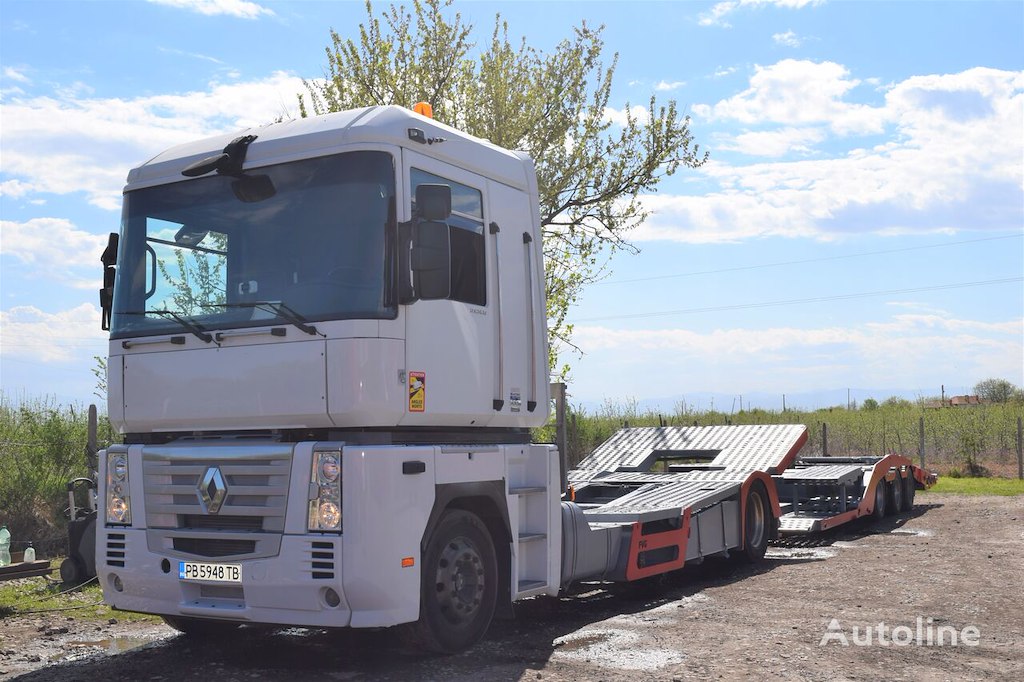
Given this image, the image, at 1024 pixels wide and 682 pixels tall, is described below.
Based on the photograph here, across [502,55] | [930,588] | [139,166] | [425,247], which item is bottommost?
[930,588]

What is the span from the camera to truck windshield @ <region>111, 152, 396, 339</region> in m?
5.99

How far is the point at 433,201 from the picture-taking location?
238 inches

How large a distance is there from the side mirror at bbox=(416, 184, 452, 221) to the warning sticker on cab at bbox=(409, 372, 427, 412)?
0.93m

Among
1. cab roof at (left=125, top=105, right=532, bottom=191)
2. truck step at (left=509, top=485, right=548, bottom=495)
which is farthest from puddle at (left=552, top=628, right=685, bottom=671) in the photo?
cab roof at (left=125, top=105, right=532, bottom=191)

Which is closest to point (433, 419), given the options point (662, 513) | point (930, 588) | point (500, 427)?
point (500, 427)

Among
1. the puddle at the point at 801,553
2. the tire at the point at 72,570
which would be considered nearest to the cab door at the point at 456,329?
the tire at the point at 72,570

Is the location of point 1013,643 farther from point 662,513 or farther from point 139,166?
point 139,166

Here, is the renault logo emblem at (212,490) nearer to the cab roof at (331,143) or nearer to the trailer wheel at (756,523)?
the cab roof at (331,143)

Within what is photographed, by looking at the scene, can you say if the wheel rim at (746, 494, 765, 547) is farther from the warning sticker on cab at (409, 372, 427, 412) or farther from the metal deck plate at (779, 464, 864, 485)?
the warning sticker on cab at (409, 372, 427, 412)

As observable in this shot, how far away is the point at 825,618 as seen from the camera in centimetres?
788

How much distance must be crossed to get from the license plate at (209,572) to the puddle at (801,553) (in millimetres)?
7280

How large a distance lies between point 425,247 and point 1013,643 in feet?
15.2

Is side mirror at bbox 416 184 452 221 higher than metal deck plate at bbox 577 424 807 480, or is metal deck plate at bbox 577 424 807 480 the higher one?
side mirror at bbox 416 184 452 221

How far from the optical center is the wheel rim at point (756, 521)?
11071mm
